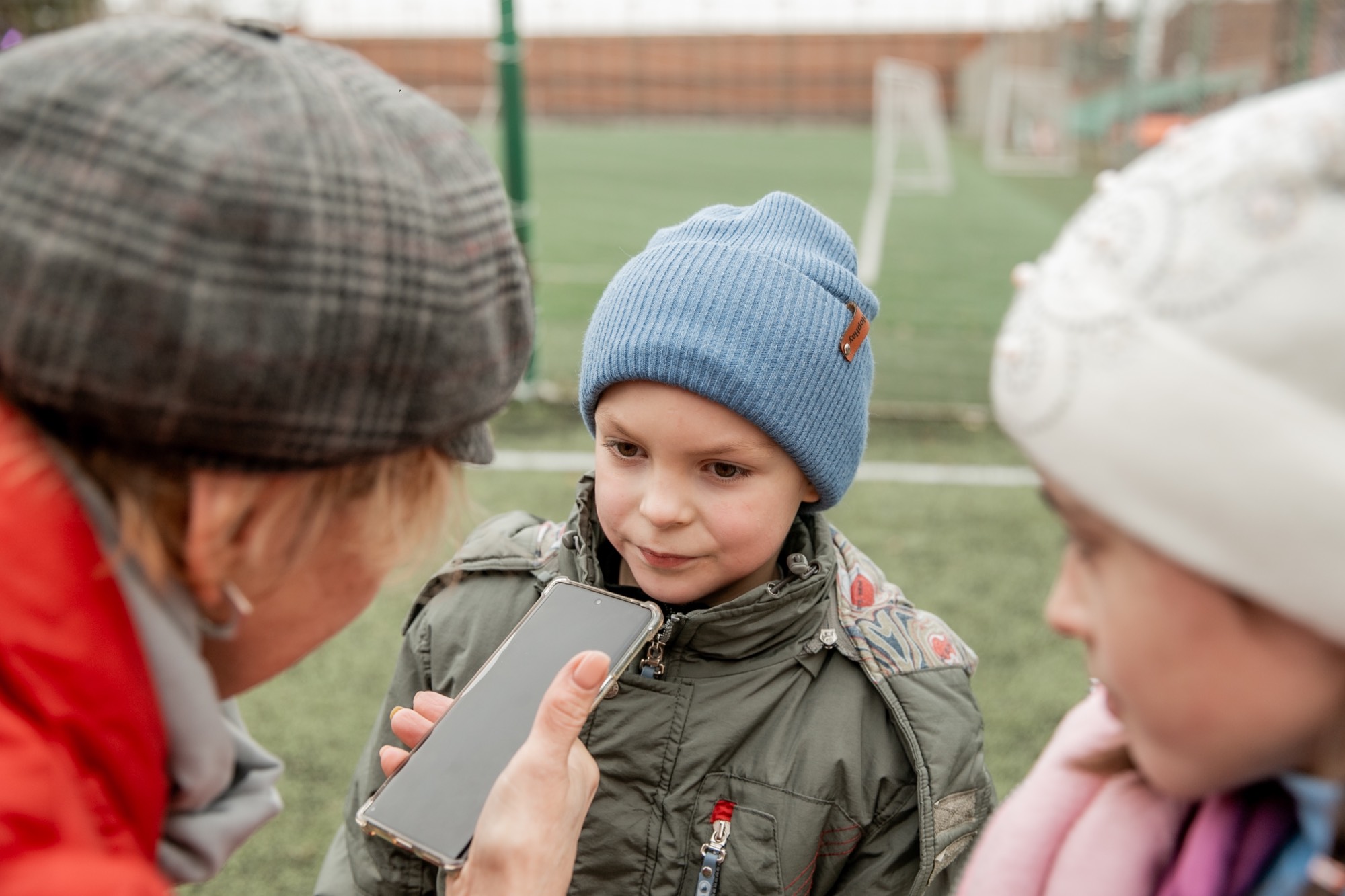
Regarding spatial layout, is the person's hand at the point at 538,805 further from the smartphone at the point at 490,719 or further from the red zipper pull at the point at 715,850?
the red zipper pull at the point at 715,850

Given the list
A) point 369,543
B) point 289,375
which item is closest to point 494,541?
point 369,543

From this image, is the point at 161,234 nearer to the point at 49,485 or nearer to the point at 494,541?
the point at 49,485

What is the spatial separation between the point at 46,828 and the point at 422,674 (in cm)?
111

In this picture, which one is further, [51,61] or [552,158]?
[552,158]

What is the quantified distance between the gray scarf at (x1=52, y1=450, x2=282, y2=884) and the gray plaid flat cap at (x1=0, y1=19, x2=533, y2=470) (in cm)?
11

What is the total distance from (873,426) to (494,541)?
3.97 m

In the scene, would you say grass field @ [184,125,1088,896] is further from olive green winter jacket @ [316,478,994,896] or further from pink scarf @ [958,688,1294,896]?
pink scarf @ [958,688,1294,896]

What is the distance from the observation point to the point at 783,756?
5.86 ft

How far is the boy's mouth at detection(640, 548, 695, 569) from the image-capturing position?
183 centimetres

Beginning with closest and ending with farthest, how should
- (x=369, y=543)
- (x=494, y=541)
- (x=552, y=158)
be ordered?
(x=369, y=543) → (x=494, y=541) → (x=552, y=158)

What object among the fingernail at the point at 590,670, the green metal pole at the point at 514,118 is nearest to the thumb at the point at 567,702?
the fingernail at the point at 590,670

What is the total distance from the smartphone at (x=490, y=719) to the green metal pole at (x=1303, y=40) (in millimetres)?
9263

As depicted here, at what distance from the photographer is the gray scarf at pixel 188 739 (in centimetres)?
97

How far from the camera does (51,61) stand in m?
0.92
